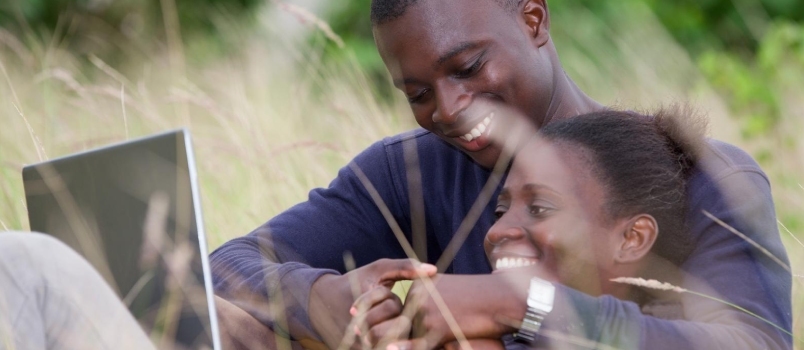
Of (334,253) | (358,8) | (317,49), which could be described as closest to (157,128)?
(317,49)

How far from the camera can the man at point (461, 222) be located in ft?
5.11

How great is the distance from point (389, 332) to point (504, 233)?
0.32m

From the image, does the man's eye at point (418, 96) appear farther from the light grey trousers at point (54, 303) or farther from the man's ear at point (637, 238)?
the light grey trousers at point (54, 303)

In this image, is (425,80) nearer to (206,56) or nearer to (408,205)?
(408,205)

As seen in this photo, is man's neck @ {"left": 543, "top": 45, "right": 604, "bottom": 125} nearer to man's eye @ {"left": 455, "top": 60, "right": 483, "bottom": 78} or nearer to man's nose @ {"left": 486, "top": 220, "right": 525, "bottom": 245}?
man's eye @ {"left": 455, "top": 60, "right": 483, "bottom": 78}

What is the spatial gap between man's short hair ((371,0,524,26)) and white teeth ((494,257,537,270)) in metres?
0.60

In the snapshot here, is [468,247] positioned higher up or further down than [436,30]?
further down

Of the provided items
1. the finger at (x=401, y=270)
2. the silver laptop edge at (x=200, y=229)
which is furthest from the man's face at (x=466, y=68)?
the silver laptop edge at (x=200, y=229)

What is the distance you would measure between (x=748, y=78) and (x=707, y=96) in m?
0.36

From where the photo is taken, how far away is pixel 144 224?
1490mm

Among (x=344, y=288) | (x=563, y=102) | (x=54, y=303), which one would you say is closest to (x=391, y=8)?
(x=563, y=102)

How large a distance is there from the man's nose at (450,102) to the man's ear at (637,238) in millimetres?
444

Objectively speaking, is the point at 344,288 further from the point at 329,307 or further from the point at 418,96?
the point at 418,96

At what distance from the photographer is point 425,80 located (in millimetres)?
2072
